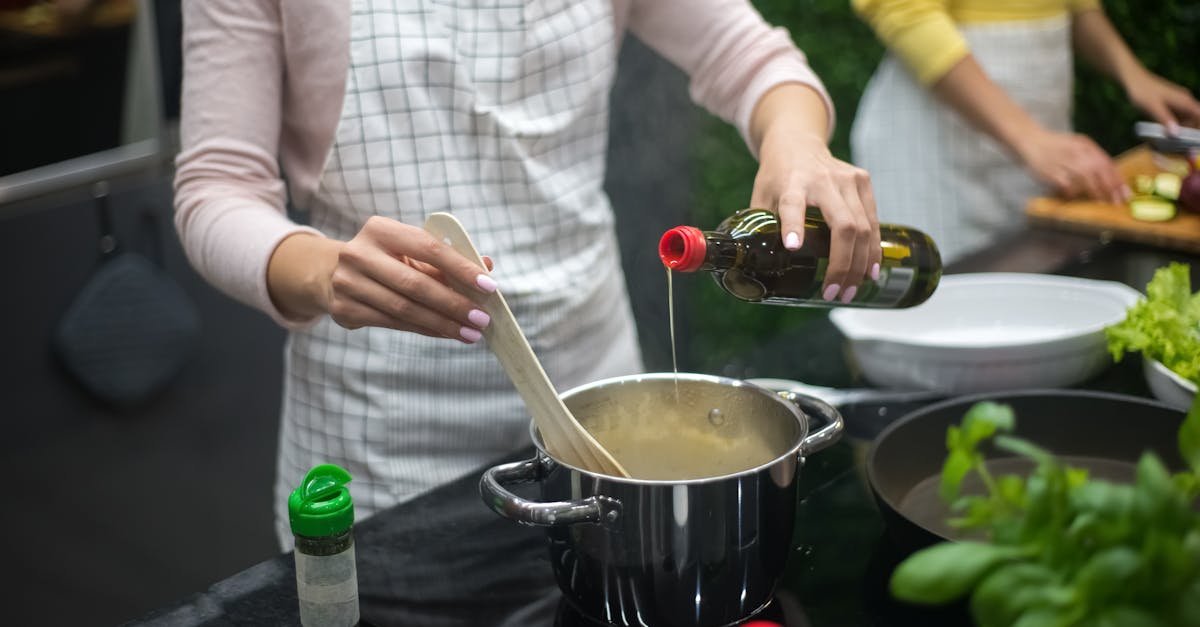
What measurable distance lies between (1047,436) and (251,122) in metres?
0.87

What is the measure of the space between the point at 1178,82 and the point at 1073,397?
2614 mm

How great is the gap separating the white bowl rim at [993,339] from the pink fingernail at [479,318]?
21.1 inches

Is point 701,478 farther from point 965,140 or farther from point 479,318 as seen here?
point 965,140

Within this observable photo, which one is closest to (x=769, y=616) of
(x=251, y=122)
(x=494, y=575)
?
(x=494, y=575)

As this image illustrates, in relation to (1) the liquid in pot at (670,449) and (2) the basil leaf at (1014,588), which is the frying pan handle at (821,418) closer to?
(1) the liquid in pot at (670,449)

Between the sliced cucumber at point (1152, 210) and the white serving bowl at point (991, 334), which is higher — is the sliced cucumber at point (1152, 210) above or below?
below

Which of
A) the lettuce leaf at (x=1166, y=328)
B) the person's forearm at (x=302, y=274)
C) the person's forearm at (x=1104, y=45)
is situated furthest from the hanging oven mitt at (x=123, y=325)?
the person's forearm at (x=1104, y=45)

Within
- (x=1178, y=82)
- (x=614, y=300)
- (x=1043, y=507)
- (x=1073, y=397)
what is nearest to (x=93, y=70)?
Result: (x=614, y=300)

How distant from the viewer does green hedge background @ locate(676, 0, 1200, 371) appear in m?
Result: 3.53

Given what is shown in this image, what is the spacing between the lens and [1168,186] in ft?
6.45

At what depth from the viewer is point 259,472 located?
104 inches

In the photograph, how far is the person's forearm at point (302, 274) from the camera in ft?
3.53

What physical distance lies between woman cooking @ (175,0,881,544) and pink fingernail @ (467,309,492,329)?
0.18 m

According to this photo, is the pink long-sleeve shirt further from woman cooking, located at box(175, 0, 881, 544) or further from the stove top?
the stove top
